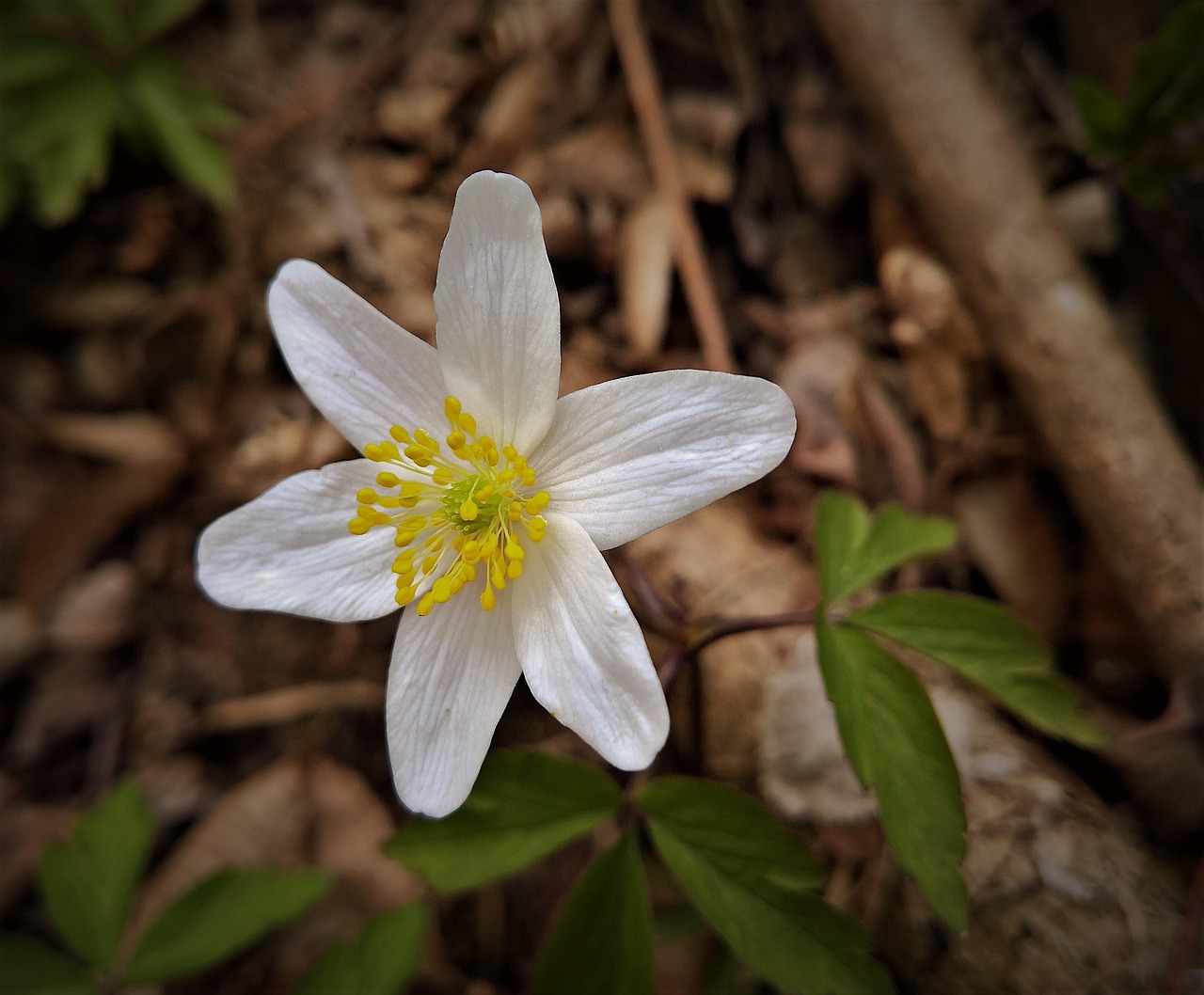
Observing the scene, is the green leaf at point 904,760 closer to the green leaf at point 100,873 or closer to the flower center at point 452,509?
the flower center at point 452,509

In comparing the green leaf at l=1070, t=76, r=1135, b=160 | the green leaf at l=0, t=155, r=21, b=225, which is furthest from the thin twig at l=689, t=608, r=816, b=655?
the green leaf at l=0, t=155, r=21, b=225

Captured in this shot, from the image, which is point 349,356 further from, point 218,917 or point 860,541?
point 218,917

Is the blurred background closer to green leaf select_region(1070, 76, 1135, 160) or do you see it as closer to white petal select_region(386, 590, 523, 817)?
green leaf select_region(1070, 76, 1135, 160)

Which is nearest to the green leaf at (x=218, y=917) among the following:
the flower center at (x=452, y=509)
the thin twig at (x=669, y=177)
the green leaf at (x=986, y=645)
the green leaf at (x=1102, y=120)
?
the flower center at (x=452, y=509)

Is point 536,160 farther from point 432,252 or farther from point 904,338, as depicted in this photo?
point 904,338

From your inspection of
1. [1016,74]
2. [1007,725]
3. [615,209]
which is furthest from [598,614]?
[1016,74]

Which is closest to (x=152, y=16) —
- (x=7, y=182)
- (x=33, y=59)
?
(x=33, y=59)
